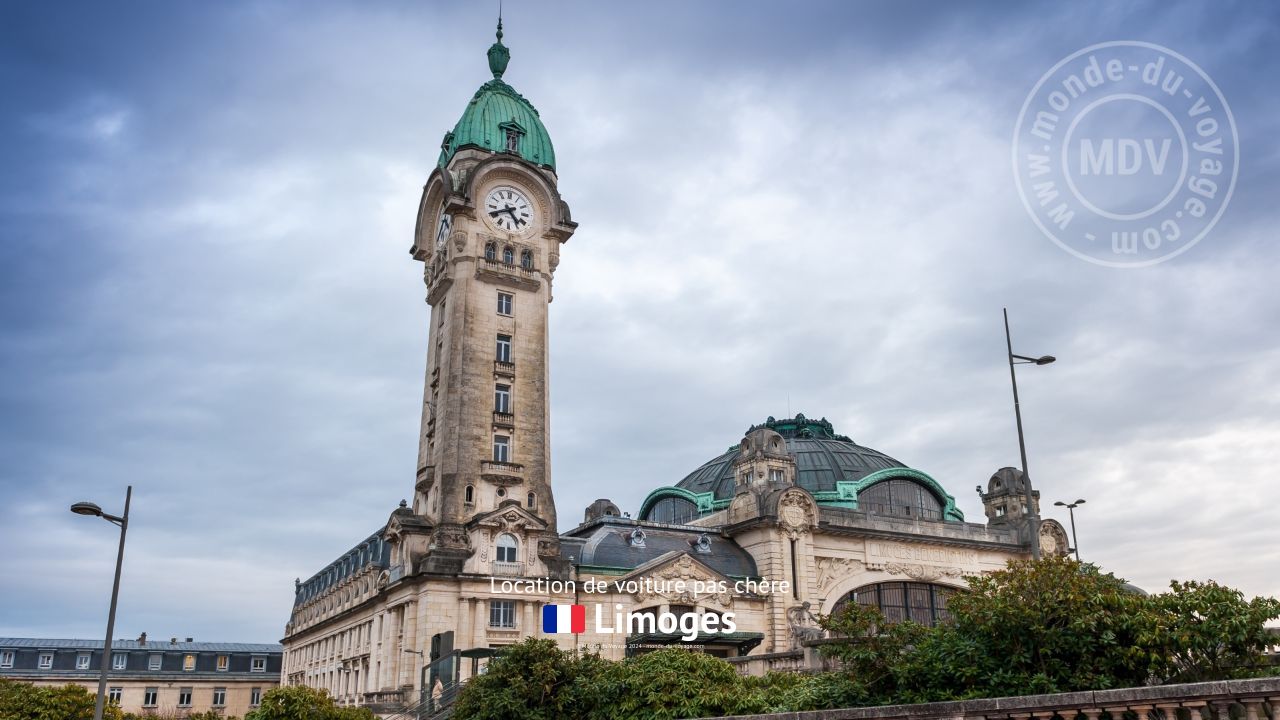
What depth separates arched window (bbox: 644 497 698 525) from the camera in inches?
2921

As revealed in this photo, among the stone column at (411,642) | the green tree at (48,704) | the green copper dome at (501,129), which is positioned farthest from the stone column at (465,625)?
the green copper dome at (501,129)

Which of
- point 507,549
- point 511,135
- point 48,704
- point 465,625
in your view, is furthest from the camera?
point 511,135

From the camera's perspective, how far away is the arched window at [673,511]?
7419cm

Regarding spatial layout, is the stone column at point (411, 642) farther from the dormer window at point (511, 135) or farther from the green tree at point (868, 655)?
the green tree at point (868, 655)

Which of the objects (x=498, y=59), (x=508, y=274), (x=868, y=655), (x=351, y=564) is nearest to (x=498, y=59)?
(x=498, y=59)

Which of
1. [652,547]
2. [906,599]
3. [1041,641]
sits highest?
[652,547]

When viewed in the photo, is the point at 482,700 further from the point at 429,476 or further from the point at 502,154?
the point at 502,154

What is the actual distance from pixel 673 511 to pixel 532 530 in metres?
22.2

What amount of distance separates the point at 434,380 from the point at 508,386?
5.45 meters

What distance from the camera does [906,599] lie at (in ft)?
212

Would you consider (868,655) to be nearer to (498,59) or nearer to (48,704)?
(48,704)

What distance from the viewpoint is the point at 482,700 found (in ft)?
91.3

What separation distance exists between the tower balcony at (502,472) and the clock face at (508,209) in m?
15.5

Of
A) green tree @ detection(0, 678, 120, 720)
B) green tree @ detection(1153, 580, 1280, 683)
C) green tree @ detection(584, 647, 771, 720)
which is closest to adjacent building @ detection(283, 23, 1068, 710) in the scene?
green tree @ detection(0, 678, 120, 720)
